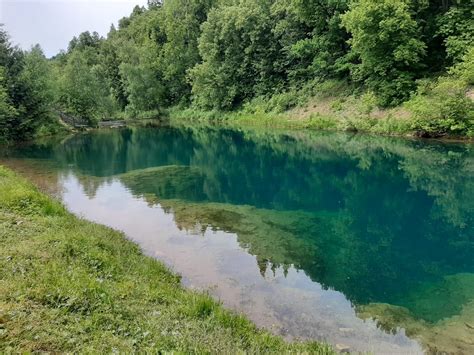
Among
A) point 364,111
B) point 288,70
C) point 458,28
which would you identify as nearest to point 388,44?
point 458,28

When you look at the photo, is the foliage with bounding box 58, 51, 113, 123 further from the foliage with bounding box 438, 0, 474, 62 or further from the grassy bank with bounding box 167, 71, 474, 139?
the foliage with bounding box 438, 0, 474, 62

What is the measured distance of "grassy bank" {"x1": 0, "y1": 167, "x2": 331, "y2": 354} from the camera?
18.3 ft

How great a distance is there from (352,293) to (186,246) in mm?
5835

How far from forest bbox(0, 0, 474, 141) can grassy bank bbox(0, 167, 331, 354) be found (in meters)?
28.1

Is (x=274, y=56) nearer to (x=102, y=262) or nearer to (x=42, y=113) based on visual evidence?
(x=42, y=113)

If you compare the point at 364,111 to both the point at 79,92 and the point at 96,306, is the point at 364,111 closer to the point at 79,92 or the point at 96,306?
the point at 96,306

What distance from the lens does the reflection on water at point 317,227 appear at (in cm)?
909

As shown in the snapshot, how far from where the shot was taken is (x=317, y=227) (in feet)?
51.1

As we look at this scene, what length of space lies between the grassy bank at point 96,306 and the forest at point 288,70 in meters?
28.1

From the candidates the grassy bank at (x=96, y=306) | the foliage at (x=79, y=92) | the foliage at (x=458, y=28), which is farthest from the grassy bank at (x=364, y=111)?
the grassy bank at (x=96, y=306)

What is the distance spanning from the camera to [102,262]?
9195 mm

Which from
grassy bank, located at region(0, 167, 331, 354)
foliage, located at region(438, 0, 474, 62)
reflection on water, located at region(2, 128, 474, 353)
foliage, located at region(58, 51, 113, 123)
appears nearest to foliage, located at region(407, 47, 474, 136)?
reflection on water, located at region(2, 128, 474, 353)

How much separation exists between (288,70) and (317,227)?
44959mm

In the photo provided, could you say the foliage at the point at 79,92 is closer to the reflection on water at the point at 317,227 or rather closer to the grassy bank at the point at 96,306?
the reflection on water at the point at 317,227
